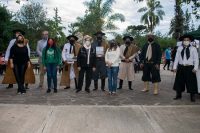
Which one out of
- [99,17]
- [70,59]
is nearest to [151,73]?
[70,59]

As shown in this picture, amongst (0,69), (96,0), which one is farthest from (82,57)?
(96,0)

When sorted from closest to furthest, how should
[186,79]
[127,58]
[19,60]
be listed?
[186,79]
[19,60]
[127,58]

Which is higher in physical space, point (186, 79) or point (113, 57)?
point (113, 57)

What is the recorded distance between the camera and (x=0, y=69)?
27.4 m

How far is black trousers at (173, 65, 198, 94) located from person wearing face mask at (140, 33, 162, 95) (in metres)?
1.33

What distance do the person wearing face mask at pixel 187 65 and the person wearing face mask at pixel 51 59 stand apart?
12.8 feet

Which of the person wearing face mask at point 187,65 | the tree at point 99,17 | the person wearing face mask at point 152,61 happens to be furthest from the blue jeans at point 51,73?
the tree at point 99,17

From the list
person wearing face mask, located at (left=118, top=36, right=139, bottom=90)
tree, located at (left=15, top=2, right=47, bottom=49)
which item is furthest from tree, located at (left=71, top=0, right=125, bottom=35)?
person wearing face mask, located at (left=118, top=36, right=139, bottom=90)

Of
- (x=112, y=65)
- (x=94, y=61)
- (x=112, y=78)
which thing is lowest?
(x=112, y=78)

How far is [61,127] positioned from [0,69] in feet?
62.4

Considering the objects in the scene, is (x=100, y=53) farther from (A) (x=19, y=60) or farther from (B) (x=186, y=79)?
(B) (x=186, y=79)

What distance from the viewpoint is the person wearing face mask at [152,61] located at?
47.2ft

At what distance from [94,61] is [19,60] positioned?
246 centimetres

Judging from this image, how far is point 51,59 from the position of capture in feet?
A: 47.4
